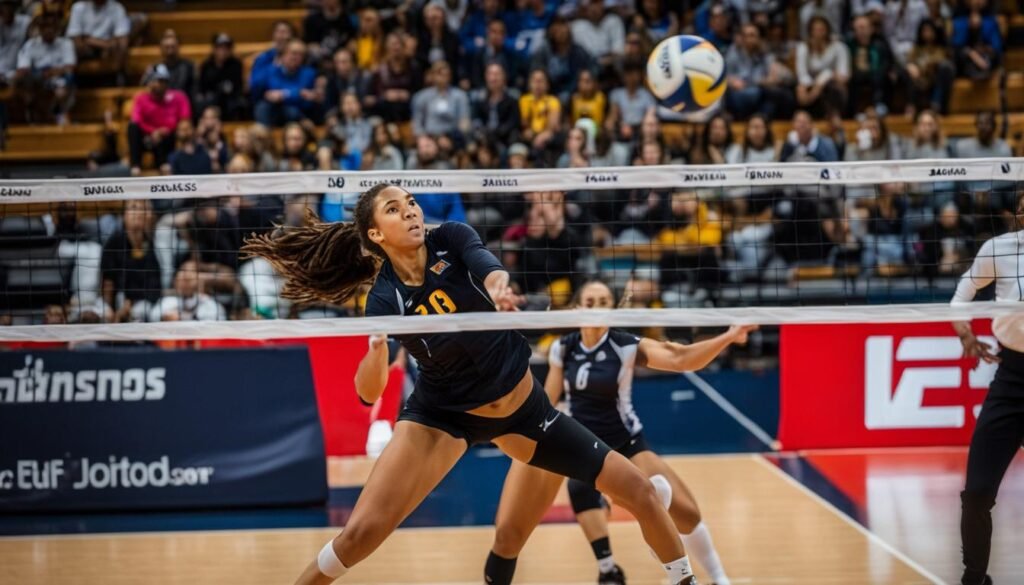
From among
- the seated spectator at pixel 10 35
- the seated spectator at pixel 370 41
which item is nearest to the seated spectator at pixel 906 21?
the seated spectator at pixel 370 41

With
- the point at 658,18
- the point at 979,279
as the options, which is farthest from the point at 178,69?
the point at 979,279

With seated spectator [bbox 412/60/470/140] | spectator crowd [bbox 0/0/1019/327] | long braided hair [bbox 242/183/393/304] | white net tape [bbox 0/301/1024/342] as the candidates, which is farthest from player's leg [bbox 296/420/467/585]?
seated spectator [bbox 412/60/470/140]

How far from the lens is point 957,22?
59.3ft


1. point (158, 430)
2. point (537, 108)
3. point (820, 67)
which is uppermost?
point (820, 67)

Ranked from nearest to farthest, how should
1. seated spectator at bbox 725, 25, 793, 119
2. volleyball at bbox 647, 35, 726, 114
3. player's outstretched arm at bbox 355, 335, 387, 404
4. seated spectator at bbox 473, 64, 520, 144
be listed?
player's outstretched arm at bbox 355, 335, 387, 404 < volleyball at bbox 647, 35, 726, 114 < seated spectator at bbox 473, 64, 520, 144 < seated spectator at bbox 725, 25, 793, 119

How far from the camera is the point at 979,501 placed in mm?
6789

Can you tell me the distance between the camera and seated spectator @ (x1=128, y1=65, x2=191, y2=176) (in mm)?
16375

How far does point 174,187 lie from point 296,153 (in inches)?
315

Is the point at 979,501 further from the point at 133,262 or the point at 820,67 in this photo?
the point at 820,67

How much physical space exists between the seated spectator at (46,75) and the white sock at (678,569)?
14.6 metres

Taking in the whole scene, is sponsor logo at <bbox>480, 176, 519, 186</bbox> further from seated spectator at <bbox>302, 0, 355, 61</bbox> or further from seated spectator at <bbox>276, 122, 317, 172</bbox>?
seated spectator at <bbox>302, 0, 355, 61</bbox>

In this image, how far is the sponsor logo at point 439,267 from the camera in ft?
20.3

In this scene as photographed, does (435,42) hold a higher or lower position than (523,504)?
higher

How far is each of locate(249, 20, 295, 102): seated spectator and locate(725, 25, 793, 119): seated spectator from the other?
6.40m
